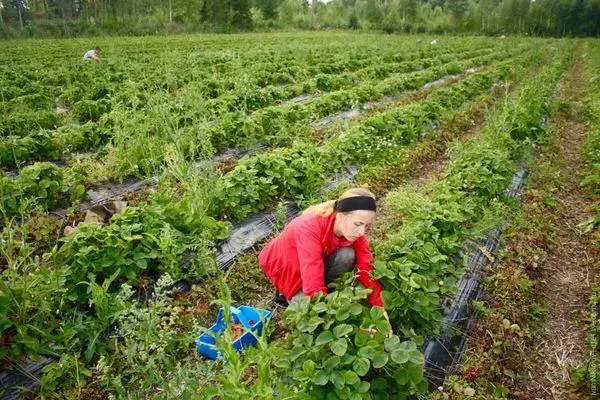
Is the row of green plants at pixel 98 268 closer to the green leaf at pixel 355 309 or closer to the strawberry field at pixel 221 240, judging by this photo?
the strawberry field at pixel 221 240

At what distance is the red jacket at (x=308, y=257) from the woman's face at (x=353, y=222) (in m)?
0.14

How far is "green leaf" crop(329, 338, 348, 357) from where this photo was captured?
210 centimetres

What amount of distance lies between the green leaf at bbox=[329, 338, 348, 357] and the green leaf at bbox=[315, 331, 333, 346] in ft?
0.11

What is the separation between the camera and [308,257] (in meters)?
2.88

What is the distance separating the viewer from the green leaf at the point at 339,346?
2.10 metres

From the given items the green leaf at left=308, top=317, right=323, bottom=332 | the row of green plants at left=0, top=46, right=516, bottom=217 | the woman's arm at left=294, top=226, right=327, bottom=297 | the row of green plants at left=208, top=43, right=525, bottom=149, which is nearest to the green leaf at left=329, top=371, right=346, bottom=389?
the green leaf at left=308, top=317, right=323, bottom=332

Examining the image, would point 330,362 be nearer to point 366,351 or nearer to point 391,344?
point 366,351

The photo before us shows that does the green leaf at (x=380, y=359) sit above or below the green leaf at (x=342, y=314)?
below

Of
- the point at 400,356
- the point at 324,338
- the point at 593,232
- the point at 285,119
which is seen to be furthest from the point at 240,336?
the point at 285,119

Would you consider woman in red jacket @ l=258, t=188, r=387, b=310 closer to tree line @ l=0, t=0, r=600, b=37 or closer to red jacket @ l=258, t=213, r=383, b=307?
red jacket @ l=258, t=213, r=383, b=307

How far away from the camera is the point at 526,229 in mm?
4871

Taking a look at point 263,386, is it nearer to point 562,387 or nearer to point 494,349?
point 494,349

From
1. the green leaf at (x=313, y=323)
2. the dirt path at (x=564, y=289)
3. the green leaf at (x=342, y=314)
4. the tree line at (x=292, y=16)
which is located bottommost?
the dirt path at (x=564, y=289)

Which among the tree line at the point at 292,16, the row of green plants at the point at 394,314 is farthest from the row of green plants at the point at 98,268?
the tree line at the point at 292,16
